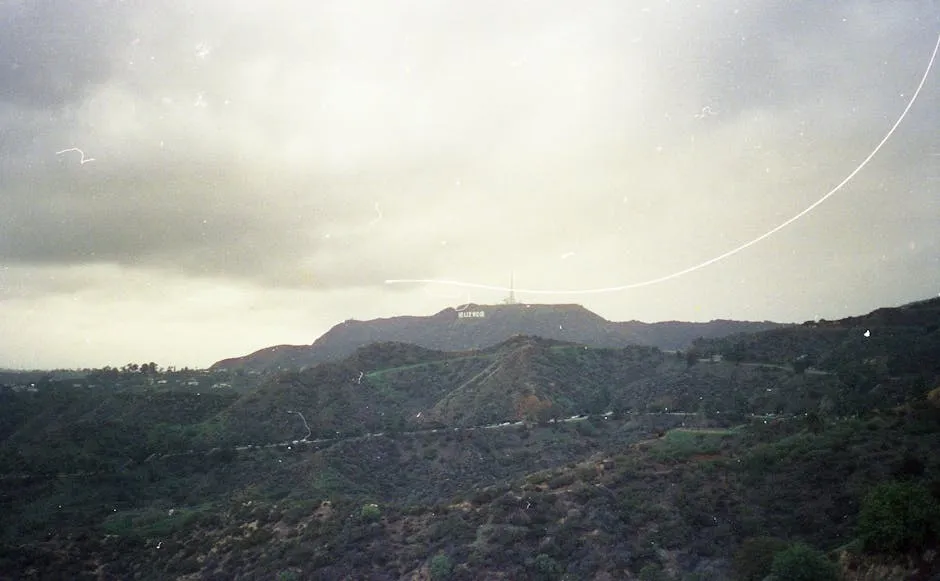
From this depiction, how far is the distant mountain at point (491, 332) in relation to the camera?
13901 cm

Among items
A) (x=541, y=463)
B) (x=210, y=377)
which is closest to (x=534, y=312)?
(x=210, y=377)

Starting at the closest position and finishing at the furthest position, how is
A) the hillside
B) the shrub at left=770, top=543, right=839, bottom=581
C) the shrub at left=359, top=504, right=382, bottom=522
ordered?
the shrub at left=770, top=543, right=839, bottom=581 → the hillside → the shrub at left=359, top=504, right=382, bottom=522

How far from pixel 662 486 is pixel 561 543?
7.96 m

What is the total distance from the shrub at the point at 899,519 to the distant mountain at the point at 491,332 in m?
113

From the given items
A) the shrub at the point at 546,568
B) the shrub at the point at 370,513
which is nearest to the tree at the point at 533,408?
the shrub at the point at 370,513

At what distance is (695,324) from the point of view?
145750mm

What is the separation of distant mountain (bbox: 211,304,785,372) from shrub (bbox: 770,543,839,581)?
11312cm

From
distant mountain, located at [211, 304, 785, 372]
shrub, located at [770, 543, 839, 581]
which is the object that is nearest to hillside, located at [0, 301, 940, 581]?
shrub, located at [770, 543, 839, 581]

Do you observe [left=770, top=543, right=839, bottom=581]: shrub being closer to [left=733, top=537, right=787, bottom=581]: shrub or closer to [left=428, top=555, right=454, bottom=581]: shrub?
[left=733, top=537, right=787, bottom=581]: shrub

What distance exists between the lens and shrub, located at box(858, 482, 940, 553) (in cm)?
1775

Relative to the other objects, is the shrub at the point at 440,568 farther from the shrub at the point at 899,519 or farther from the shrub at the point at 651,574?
the shrub at the point at 899,519

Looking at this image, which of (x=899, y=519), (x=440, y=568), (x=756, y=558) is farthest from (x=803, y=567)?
(x=440, y=568)

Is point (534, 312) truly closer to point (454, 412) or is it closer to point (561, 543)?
point (454, 412)

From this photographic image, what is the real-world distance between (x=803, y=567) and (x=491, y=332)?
131 metres
